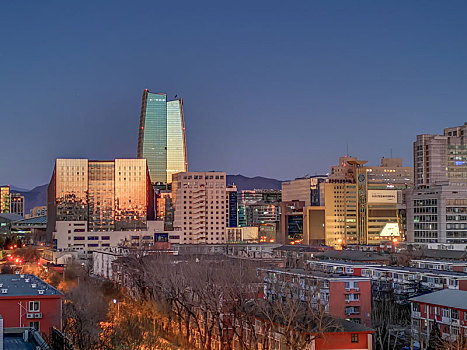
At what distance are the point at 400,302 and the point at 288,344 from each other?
50.5 ft

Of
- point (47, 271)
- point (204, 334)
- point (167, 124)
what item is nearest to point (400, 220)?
point (47, 271)

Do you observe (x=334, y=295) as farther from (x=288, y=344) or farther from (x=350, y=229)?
(x=350, y=229)

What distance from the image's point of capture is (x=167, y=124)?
193 m

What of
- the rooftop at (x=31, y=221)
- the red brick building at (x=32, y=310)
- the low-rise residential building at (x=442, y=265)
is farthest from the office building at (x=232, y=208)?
the red brick building at (x=32, y=310)

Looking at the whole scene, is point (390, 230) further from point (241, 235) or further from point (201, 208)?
point (201, 208)

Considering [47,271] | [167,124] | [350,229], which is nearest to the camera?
[47,271]

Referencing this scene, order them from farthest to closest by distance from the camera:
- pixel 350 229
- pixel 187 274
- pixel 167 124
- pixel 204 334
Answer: pixel 167 124, pixel 350 229, pixel 187 274, pixel 204 334

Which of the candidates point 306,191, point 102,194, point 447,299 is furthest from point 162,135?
point 447,299

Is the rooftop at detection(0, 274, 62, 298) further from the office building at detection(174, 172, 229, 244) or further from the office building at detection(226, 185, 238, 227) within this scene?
the office building at detection(226, 185, 238, 227)

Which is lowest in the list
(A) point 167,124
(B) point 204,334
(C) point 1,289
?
(B) point 204,334

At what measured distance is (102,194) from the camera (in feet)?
370

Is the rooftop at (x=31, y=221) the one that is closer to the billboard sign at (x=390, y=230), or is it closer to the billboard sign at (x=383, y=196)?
the billboard sign at (x=383, y=196)

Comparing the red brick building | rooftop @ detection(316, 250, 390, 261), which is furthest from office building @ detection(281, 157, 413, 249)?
the red brick building

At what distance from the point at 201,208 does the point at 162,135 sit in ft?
274
